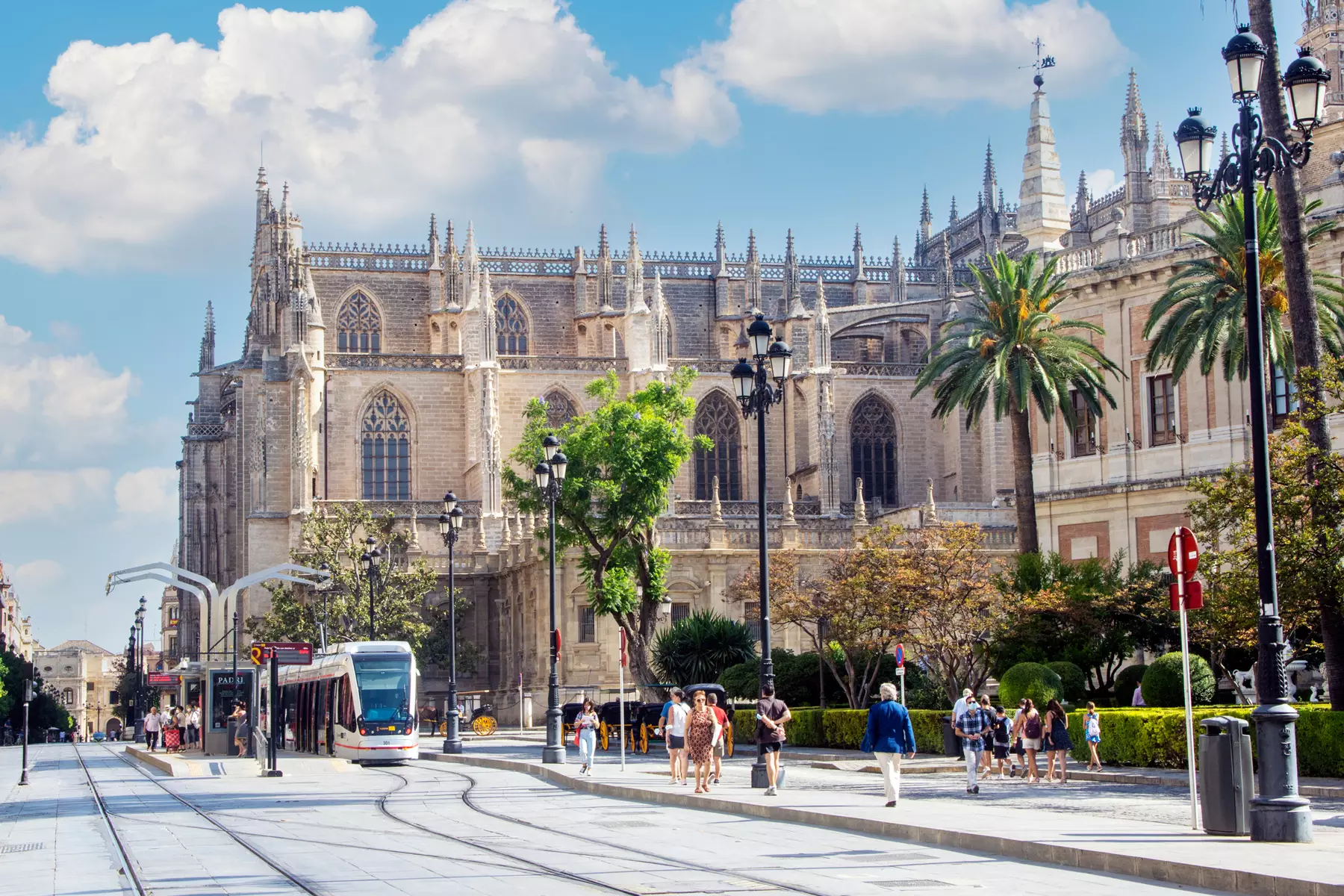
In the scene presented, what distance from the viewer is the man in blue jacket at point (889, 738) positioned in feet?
58.0

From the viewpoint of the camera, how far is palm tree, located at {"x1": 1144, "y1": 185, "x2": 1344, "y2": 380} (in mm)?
30734

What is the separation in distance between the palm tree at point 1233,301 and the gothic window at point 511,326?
137 feet

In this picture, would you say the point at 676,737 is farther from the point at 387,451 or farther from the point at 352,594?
the point at 387,451

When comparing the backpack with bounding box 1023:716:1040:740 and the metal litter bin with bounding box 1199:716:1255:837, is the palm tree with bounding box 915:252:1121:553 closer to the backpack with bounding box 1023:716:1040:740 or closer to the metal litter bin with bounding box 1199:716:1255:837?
the backpack with bounding box 1023:716:1040:740

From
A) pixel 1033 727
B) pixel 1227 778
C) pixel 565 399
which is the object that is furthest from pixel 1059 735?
pixel 565 399

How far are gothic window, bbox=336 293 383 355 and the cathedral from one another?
100 mm

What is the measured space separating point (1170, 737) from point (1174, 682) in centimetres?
495

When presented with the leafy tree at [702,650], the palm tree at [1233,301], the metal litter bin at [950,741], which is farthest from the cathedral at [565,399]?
the metal litter bin at [950,741]

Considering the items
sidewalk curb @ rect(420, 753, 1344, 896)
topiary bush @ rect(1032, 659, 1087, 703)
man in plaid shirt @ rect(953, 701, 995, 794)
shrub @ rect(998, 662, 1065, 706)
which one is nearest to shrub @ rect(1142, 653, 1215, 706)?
shrub @ rect(998, 662, 1065, 706)

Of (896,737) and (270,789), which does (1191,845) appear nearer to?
(896,737)

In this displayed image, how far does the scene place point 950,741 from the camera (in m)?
29.2

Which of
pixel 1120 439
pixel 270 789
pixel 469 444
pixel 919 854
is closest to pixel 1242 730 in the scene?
pixel 919 854

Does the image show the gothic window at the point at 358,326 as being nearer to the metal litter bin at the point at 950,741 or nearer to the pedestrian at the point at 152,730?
the pedestrian at the point at 152,730

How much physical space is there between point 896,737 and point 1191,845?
5040 millimetres
